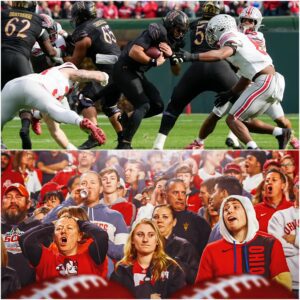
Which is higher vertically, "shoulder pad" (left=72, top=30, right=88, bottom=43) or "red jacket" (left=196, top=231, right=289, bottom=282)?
"shoulder pad" (left=72, top=30, right=88, bottom=43)

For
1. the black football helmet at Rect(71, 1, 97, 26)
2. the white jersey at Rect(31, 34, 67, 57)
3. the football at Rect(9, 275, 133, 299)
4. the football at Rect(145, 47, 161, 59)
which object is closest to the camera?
the football at Rect(9, 275, 133, 299)

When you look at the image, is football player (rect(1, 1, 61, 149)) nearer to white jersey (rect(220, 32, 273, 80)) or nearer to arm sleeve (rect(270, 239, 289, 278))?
white jersey (rect(220, 32, 273, 80))

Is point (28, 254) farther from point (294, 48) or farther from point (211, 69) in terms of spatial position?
point (294, 48)

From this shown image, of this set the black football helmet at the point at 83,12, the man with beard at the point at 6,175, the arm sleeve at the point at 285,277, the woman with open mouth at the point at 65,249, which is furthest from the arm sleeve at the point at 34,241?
the black football helmet at the point at 83,12

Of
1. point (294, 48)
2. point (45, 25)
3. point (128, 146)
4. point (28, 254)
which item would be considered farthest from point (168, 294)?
point (294, 48)

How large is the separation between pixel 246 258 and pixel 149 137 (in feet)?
27.1

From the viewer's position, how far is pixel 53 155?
5.97m

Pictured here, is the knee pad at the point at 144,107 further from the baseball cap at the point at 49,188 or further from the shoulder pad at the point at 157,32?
the baseball cap at the point at 49,188

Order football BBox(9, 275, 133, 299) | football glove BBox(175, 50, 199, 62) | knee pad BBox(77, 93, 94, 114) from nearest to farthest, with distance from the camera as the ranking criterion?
football BBox(9, 275, 133, 299)
football glove BBox(175, 50, 199, 62)
knee pad BBox(77, 93, 94, 114)

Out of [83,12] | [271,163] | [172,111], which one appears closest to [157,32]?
[172,111]

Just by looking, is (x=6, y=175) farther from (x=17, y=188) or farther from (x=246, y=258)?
(x=246, y=258)

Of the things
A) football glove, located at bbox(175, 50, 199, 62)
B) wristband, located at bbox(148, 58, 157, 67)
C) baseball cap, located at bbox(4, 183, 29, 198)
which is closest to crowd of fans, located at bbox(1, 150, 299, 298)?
baseball cap, located at bbox(4, 183, 29, 198)

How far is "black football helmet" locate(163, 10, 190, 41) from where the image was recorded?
1007cm

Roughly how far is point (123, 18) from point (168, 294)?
1569cm
